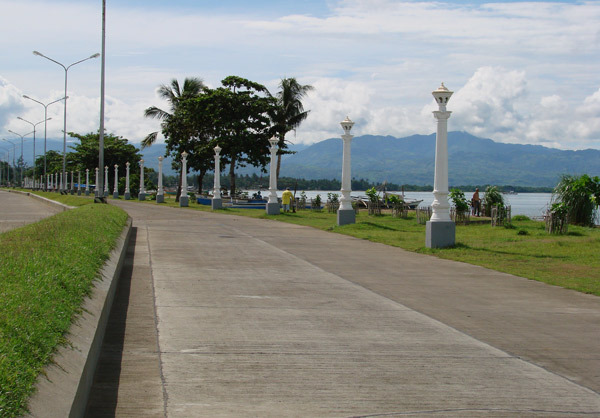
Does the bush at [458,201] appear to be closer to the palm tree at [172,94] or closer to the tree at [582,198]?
the tree at [582,198]

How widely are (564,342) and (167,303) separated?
16.3 ft

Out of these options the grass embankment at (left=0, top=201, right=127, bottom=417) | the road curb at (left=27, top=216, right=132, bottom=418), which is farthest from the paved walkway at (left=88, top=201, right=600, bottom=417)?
the grass embankment at (left=0, top=201, right=127, bottom=417)

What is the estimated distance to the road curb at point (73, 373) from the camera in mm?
3887

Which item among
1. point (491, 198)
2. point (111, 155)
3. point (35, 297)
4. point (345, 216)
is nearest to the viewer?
point (35, 297)

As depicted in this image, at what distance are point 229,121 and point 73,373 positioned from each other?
4834 cm

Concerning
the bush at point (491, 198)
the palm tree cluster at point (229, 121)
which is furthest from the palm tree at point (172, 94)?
the bush at point (491, 198)

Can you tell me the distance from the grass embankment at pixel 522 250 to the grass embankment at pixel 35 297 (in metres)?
7.79

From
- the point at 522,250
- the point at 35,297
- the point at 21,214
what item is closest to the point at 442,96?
the point at 522,250

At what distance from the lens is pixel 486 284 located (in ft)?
38.2

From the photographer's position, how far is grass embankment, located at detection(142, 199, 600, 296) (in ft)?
41.7

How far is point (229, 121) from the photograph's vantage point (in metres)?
52.1

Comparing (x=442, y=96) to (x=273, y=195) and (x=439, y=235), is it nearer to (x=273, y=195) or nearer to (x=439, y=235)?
(x=439, y=235)

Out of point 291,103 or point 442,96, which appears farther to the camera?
point 291,103

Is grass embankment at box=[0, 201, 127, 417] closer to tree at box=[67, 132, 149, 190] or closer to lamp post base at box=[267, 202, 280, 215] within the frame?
lamp post base at box=[267, 202, 280, 215]
